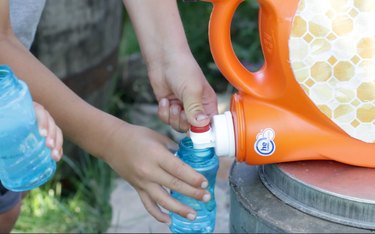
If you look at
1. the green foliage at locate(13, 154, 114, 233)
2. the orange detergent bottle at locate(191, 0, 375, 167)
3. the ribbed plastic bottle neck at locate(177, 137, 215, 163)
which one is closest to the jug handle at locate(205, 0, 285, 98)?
the orange detergent bottle at locate(191, 0, 375, 167)

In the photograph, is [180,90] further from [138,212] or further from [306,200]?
[138,212]

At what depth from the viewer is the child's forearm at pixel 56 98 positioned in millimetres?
1255

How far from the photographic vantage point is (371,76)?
1151 millimetres

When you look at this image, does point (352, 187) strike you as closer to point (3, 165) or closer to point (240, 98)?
point (240, 98)

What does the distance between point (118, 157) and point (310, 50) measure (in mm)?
383

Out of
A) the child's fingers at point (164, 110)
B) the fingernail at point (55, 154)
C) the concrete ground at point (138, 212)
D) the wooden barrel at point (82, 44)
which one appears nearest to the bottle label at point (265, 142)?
the child's fingers at point (164, 110)

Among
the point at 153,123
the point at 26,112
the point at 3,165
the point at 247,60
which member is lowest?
the point at 153,123

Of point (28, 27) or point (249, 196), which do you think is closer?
point (249, 196)

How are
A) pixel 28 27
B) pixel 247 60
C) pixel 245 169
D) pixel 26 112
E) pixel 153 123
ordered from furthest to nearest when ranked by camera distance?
pixel 247 60 → pixel 153 123 → pixel 28 27 → pixel 245 169 → pixel 26 112

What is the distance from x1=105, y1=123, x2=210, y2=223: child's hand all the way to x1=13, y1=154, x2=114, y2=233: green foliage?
810 mm

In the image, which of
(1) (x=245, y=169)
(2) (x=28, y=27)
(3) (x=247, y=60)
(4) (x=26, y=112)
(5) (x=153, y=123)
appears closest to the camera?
(4) (x=26, y=112)

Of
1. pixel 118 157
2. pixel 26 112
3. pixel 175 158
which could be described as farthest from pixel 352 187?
pixel 26 112

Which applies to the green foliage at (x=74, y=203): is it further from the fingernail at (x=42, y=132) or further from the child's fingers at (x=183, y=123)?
the fingernail at (x=42, y=132)

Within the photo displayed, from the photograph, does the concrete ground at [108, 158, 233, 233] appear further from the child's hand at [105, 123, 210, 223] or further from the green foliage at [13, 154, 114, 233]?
the child's hand at [105, 123, 210, 223]
